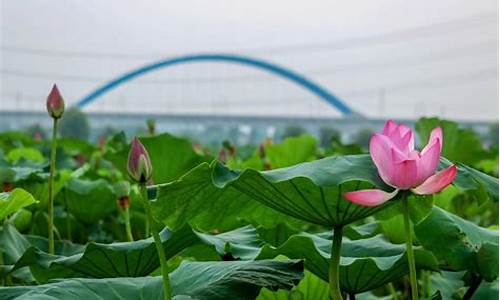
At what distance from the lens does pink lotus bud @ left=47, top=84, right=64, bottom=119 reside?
1056mm

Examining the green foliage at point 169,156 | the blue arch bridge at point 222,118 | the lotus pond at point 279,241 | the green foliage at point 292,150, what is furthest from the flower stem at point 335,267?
the blue arch bridge at point 222,118

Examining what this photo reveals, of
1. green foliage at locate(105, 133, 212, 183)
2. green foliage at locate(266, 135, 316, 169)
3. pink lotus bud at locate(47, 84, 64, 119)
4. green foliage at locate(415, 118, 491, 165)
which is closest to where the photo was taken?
pink lotus bud at locate(47, 84, 64, 119)

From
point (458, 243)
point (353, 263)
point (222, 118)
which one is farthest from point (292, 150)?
point (222, 118)

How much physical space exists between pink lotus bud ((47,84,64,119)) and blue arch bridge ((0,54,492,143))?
23.8 metres

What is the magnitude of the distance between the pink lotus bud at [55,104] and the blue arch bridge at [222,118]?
78.2 feet

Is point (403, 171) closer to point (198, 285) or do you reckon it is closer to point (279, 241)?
point (198, 285)

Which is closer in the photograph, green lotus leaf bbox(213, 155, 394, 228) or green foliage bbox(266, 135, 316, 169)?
green lotus leaf bbox(213, 155, 394, 228)

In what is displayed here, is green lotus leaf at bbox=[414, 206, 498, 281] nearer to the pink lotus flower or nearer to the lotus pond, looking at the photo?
the lotus pond

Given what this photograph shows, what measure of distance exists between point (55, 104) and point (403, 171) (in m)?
0.57

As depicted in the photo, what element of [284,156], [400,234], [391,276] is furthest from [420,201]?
[284,156]

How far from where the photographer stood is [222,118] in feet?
97.0

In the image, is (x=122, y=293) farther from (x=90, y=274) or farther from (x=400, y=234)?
(x=400, y=234)

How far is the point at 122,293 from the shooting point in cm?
69

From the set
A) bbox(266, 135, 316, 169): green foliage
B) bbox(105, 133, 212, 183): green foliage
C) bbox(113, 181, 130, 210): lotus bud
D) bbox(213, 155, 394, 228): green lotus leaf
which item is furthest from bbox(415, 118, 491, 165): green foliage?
bbox(213, 155, 394, 228): green lotus leaf
